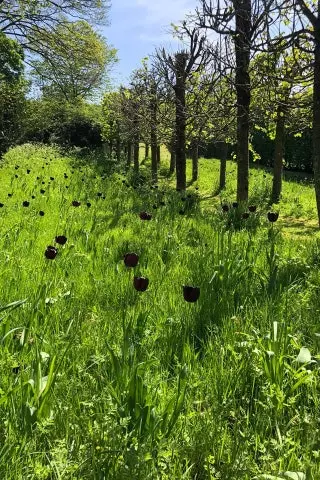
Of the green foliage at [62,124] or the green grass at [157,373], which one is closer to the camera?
the green grass at [157,373]

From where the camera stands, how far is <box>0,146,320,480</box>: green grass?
148cm

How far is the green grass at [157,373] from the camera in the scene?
148cm

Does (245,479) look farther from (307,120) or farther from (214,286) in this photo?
(307,120)

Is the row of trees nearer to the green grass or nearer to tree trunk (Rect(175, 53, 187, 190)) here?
tree trunk (Rect(175, 53, 187, 190))

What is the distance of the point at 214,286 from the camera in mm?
2949

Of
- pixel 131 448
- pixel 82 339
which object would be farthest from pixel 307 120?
pixel 131 448

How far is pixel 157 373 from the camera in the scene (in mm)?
1872

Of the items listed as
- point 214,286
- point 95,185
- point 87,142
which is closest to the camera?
point 214,286

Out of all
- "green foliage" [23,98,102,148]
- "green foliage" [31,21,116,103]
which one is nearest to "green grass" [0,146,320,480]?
"green foliage" [31,21,116,103]

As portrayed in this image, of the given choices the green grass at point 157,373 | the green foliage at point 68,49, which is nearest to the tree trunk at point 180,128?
the green grass at point 157,373

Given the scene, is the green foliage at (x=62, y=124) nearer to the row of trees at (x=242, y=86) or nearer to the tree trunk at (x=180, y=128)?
the row of trees at (x=242, y=86)

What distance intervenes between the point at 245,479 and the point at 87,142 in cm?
3455

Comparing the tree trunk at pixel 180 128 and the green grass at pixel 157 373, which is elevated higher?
the tree trunk at pixel 180 128

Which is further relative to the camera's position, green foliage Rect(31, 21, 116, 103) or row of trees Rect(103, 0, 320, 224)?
green foliage Rect(31, 21, 116, 103)
